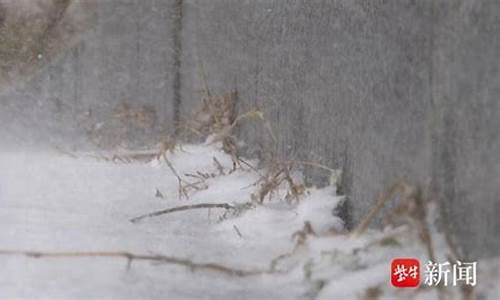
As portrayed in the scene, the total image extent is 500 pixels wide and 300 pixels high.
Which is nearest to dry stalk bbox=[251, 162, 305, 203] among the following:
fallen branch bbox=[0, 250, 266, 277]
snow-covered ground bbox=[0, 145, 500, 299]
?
snow-covered ground bbox=[0, 145, 500, 299]

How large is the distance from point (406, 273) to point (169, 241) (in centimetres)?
28

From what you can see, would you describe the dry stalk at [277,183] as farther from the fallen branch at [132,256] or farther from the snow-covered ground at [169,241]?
the fallen branch at [132,256]

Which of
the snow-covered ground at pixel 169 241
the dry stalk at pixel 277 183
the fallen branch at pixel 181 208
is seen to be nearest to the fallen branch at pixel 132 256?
the snow-covered ground at pixel 169 241

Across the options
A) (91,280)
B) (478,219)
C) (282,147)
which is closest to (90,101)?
(282,147)

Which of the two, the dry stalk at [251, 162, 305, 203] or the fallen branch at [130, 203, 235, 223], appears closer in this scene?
the fallen branch at [130, 203, 235, 223]

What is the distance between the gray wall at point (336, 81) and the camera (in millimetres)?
675

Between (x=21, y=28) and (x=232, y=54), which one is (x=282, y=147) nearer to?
(x=232, y=54)

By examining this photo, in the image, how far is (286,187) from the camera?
1145mm

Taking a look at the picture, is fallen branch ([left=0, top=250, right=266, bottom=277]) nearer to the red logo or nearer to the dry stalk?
the red logo

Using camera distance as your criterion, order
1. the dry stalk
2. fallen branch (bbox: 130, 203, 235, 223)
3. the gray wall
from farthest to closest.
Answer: the dry stalk
fallen branch (bbox: 130, 203, 235, 223)
the gray wall

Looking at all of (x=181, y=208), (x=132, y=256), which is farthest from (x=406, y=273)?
(x=181, y=208)

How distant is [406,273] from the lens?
0.70m

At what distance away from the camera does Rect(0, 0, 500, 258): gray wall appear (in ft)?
2.21

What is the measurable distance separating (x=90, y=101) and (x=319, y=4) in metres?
0.50
